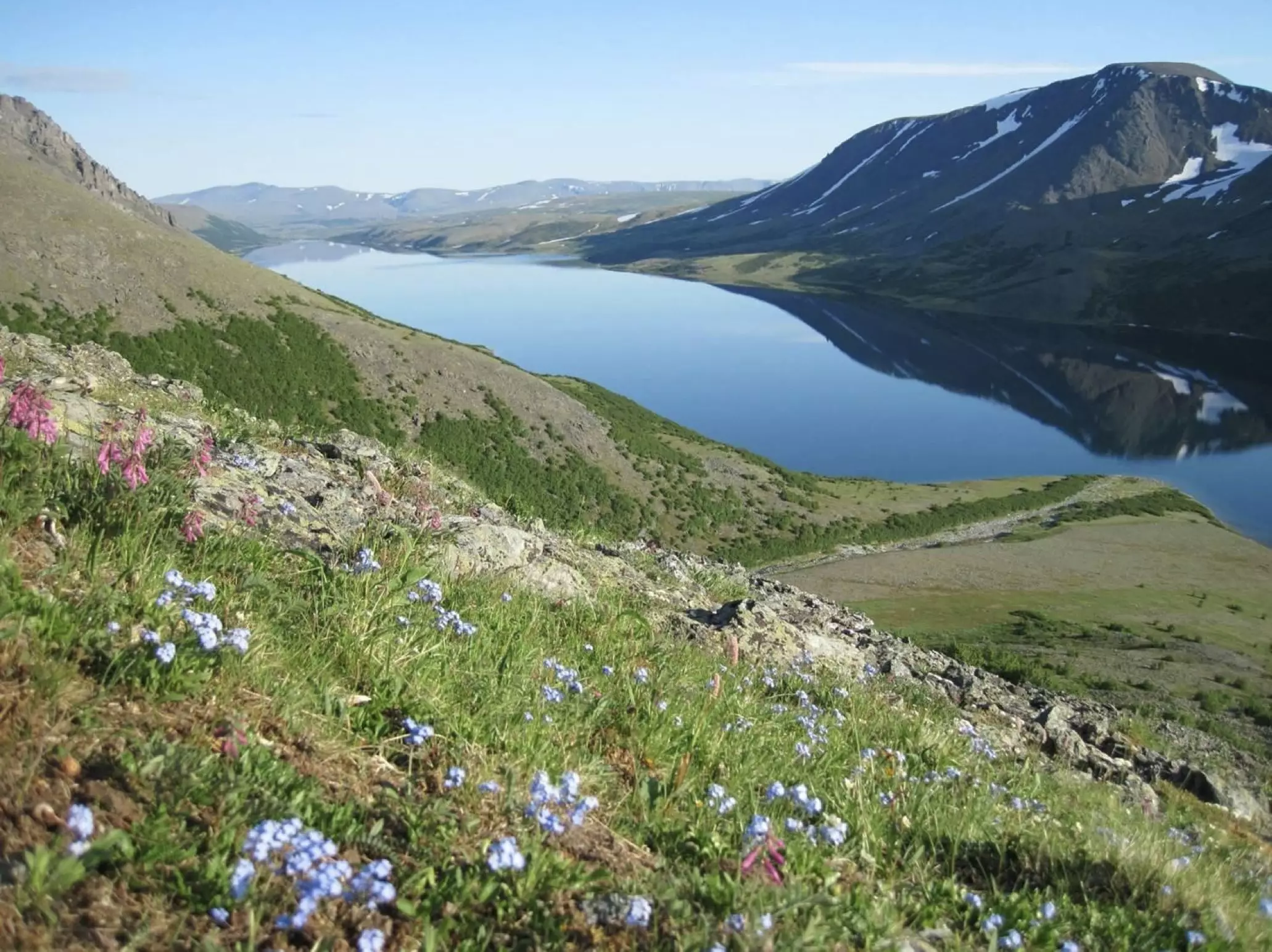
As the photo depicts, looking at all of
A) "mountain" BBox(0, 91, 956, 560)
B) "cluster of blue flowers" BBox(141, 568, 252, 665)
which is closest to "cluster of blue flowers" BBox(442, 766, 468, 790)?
"cluster of blue flowers" BBox(141, 568, 252, 665)

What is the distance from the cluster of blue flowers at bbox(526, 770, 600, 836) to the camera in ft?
10.5

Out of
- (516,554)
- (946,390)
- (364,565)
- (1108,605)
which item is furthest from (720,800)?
(946,390)

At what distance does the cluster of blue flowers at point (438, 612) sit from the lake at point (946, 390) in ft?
266

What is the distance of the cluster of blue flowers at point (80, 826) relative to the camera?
242 centimetres

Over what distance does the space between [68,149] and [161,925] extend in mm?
248798

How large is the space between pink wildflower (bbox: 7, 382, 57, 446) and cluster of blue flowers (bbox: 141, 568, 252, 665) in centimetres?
145

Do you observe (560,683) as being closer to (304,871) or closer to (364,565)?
(364,565)

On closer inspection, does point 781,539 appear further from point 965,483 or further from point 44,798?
point 44,798

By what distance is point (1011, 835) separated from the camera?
15.1 feet

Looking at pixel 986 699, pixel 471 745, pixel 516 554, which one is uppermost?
pixel 471 745

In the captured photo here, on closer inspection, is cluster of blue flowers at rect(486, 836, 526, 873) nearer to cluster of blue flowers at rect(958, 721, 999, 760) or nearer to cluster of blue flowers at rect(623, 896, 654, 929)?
cluster of blue flowers at rect(623, 896, 654, 929)

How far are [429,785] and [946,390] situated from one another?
421 ft

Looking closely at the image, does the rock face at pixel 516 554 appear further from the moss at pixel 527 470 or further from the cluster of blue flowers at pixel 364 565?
the moss at pixel 527 470

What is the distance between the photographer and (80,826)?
95.8 inches
